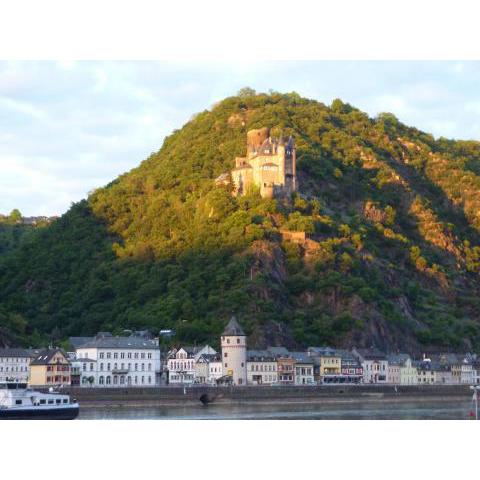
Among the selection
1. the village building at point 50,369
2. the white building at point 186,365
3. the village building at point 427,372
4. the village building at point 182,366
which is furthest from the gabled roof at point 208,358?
the village building at point 427,372

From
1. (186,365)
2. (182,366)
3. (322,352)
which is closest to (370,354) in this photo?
(322,352)

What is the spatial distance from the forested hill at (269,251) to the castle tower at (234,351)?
19.7 ft

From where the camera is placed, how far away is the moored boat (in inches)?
2680

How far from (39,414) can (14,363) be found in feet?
94.5

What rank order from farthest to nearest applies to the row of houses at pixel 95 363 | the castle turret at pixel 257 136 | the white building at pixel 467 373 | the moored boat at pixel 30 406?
the castle turret at pixel 257 136, the white building at pixel 467 373, the row of houses at pixel 95 363, the moored boat at pixel 30 406

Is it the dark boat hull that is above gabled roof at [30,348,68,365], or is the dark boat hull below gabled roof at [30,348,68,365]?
below

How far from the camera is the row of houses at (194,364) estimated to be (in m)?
94.4

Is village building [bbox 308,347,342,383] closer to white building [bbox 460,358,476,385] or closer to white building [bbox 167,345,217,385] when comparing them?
white building [bbox 167,345,217,385]

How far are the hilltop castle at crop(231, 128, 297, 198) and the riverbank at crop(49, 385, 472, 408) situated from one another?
31.8 metres

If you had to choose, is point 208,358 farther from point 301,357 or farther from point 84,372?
point 84,372

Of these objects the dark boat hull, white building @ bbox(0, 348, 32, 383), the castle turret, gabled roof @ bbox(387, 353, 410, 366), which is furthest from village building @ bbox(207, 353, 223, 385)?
the castle turret

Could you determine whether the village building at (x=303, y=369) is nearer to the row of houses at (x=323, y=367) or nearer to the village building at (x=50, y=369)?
the row of houses at (x=323, y=367)

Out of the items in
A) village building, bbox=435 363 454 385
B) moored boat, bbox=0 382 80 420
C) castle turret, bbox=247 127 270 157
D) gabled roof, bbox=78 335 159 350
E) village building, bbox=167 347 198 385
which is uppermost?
castle turret, bbox=247 127 270 157

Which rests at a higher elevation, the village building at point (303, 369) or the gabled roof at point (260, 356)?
the gabled roof at point (260, 356)
